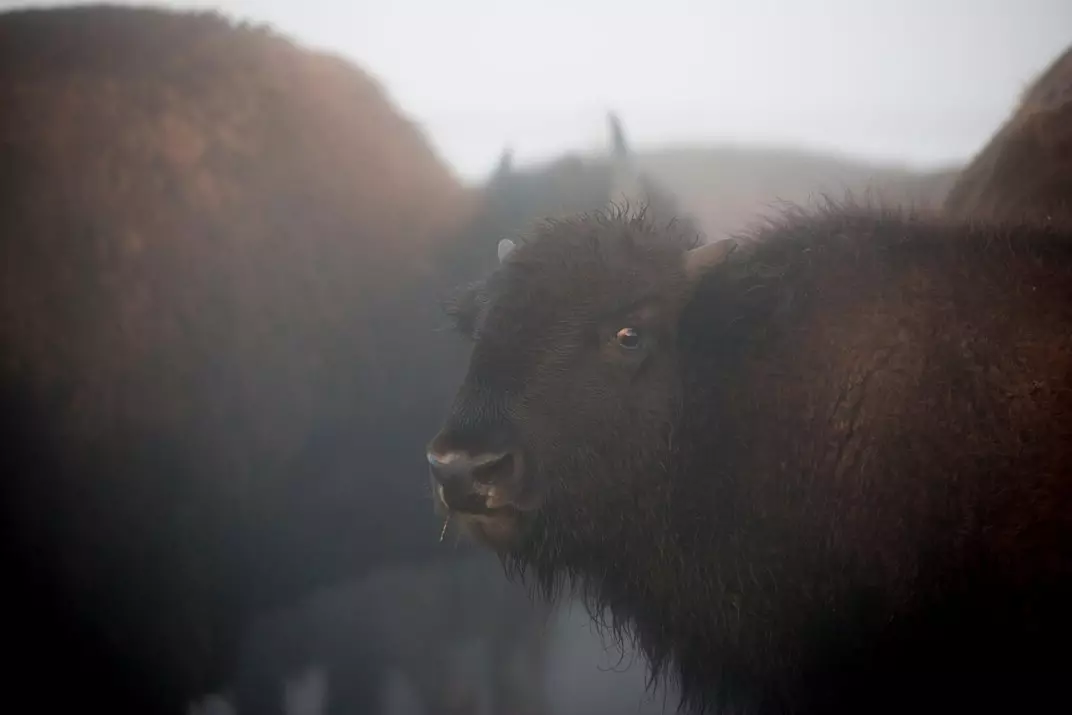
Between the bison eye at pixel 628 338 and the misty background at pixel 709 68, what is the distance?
1.86 ft

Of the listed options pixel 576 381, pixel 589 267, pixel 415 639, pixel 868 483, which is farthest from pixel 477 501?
pixel 415 639

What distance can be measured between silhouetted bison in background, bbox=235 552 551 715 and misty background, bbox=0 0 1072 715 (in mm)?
74

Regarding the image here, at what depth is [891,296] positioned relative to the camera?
1056 millimetres

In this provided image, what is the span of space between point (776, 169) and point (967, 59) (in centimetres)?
43

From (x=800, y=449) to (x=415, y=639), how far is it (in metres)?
0.95

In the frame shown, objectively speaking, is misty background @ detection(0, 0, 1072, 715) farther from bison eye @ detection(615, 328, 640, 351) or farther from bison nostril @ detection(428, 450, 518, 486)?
bison nostril @ detection(428, 450, 518, 486)

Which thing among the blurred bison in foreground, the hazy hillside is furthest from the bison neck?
the hazy hillside

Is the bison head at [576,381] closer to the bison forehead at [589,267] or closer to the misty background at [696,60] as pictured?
the bison forehead at [589,267]

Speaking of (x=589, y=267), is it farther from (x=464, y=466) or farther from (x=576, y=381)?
(x=464, y=466)

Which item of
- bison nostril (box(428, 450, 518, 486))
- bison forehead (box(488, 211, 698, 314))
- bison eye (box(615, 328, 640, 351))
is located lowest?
bison nostril (box(428, 450, 518, 486))

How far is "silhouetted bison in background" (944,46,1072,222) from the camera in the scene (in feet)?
4.70

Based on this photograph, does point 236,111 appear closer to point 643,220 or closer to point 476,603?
point 643,220

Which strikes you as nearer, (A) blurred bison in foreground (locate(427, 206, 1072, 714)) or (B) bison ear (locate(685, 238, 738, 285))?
(A) blurred bison in foreground (locate(427, 206, 1072, 714))

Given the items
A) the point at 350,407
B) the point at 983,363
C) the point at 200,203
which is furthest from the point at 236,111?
the point at 983,363
